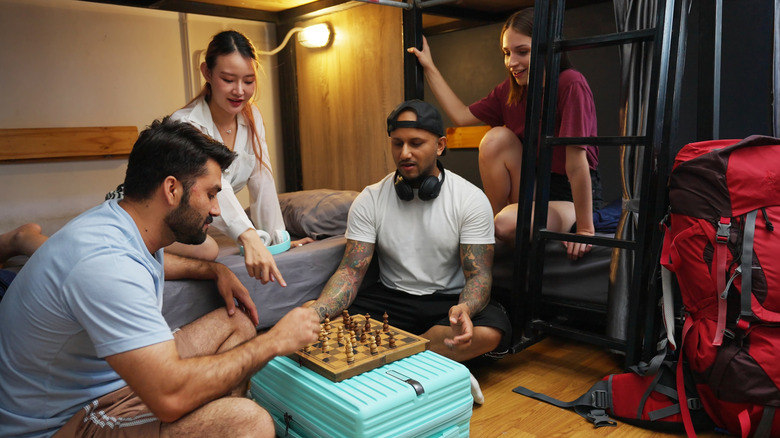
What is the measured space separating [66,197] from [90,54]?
833 mm

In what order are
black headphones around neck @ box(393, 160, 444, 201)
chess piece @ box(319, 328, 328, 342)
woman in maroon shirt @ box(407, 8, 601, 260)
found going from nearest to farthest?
chess piece @ box(319, 328, 328, 342), black headphones around neck @ box(393, 160, 444, 201), woman in maroon shirt @ box(407, 8, 601, 260)

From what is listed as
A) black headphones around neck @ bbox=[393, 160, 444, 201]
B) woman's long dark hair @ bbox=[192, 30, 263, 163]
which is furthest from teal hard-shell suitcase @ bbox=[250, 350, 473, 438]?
woman's long dark hair @ bbox=[192, 30, 263, 163]

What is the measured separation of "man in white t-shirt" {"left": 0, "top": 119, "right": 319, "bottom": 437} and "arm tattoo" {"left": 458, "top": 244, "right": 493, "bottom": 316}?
82cm

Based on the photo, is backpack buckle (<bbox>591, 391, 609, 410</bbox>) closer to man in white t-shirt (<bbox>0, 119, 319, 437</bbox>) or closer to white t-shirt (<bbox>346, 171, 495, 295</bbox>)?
white t-shirt (<bbox>346, 171, 495, 295</bbox>)

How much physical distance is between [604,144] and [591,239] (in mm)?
380

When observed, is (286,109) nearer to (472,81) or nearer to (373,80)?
(373,80)

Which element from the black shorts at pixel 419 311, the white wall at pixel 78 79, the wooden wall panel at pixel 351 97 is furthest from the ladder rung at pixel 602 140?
the white wall at pixel 78 79

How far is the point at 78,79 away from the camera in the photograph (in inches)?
132

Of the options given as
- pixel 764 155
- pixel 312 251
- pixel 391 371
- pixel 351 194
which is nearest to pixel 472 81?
pixel 351 194

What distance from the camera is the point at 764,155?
6.08ft

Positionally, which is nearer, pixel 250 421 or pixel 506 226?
pixel 250 421

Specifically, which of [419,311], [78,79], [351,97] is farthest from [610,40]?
[78,79]

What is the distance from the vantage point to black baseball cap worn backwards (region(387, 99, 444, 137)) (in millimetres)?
2287

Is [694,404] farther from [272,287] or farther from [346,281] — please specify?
[272,287]
